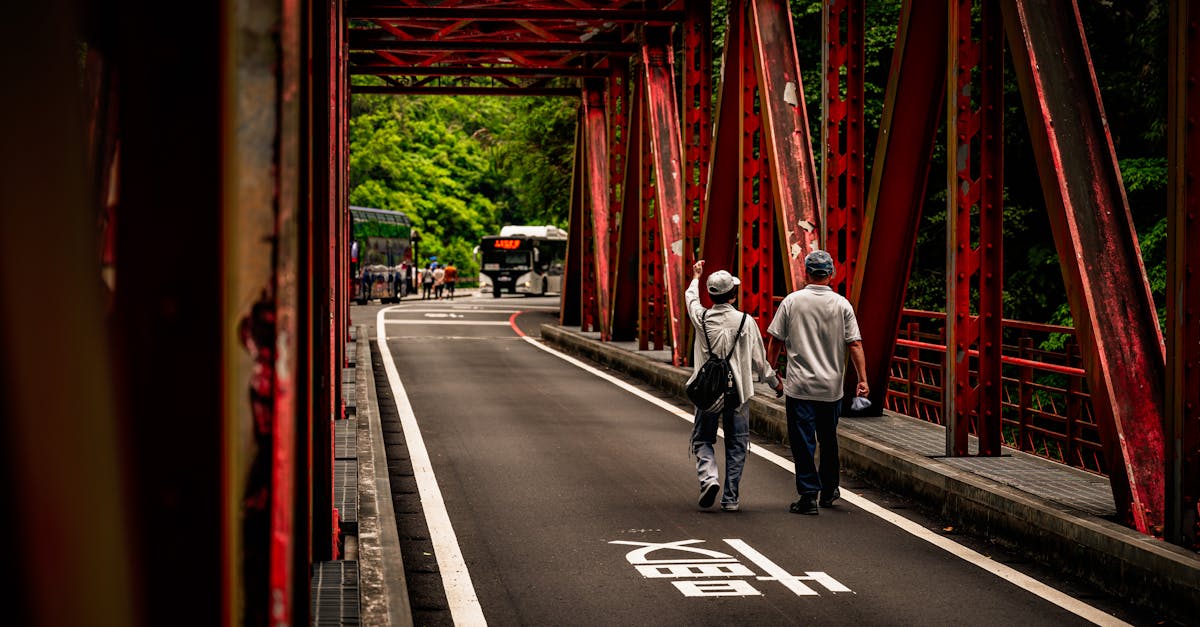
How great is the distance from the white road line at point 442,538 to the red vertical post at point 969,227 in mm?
3816

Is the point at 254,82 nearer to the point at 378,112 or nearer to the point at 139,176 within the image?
the point at 139,176

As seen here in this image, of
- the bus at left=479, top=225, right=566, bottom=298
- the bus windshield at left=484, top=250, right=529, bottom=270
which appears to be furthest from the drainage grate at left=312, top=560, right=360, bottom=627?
the bus windshield at left=484, top=250, right=529, bottom=270

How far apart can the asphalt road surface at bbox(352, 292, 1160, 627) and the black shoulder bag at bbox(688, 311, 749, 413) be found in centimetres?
76

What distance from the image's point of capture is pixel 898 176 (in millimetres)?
11695

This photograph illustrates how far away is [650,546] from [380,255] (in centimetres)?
4683

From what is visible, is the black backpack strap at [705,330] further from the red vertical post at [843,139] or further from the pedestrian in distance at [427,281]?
the pedestrian in distance at [427,281]

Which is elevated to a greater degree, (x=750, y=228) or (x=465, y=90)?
(x=465, y=90)

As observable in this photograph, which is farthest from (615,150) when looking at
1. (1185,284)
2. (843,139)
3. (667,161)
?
(1185,284)

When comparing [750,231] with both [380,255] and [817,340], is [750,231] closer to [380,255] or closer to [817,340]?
[817,340]

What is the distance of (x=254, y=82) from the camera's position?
5.47 feet

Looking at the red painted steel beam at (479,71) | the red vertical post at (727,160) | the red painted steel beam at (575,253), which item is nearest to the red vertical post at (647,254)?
the red vertical post at (727,160)

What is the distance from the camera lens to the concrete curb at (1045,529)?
639 cm

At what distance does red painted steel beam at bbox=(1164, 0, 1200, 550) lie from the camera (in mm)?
6668

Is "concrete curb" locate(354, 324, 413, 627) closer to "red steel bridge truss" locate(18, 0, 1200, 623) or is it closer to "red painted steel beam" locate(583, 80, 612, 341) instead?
"red steel bridge truss" locate(18, 0, 1200, 623)
